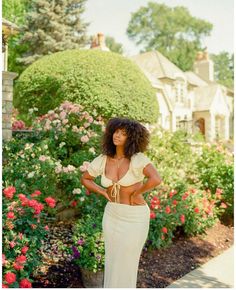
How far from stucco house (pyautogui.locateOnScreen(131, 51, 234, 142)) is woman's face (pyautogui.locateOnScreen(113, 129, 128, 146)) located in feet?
58.6

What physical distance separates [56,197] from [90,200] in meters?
0.73

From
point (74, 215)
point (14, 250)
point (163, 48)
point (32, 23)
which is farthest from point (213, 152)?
point (163, 48)

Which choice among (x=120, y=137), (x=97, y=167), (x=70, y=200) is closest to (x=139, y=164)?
(x=120, y=137)

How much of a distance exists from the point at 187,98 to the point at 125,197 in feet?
76.2

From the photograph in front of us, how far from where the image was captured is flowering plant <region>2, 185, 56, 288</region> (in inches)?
127

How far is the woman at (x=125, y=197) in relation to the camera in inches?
115

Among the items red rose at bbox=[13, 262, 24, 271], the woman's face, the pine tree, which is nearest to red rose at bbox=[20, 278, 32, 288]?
red rose at bbox=[13, 262, 24, 271]

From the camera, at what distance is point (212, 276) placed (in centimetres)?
454

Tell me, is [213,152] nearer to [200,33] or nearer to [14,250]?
[14,250]

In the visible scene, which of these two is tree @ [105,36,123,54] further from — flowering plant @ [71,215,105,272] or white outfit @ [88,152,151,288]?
white outfit @ [88,152,151,288]

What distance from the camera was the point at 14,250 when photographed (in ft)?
11.3

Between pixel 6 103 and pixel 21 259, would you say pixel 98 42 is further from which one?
pixel 21 259

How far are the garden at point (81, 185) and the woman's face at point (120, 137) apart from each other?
4.06ft

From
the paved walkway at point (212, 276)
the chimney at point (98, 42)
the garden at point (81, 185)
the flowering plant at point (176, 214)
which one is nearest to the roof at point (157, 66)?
the chimney at point (98, 42)
